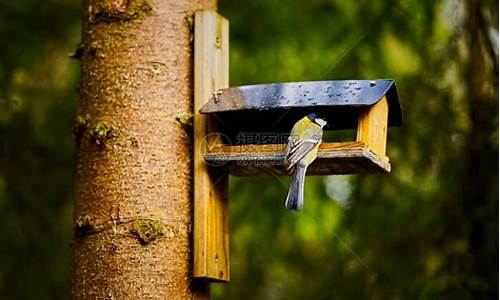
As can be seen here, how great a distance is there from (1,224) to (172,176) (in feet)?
3.94

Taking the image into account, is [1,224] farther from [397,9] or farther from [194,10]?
[397,9]

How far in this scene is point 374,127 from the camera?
2.36 metres

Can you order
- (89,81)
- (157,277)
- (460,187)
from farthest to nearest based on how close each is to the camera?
(460,187)
(89,81)
(157,277)

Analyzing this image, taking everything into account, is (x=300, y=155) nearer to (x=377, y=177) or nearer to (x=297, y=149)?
(x=297, y=149)

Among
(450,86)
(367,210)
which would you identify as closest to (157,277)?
(367,210)

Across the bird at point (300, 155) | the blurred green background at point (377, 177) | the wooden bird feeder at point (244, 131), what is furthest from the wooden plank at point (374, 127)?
the blurred green background at point (377, 177)

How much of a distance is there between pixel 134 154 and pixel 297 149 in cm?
37

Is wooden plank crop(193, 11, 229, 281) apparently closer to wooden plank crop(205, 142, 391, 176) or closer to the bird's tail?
wooden plank crop(205, 142, 391, 176)

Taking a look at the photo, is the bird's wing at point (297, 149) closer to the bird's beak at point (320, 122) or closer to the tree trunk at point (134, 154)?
the bird's beak at point (320, 122)

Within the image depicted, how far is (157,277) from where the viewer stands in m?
2.26

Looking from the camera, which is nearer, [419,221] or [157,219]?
[157,219]

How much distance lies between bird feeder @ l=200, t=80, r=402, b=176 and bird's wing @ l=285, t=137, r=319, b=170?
0.06m

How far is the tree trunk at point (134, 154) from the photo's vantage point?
227 centimetres

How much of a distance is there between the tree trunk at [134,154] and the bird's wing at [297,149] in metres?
0.27
